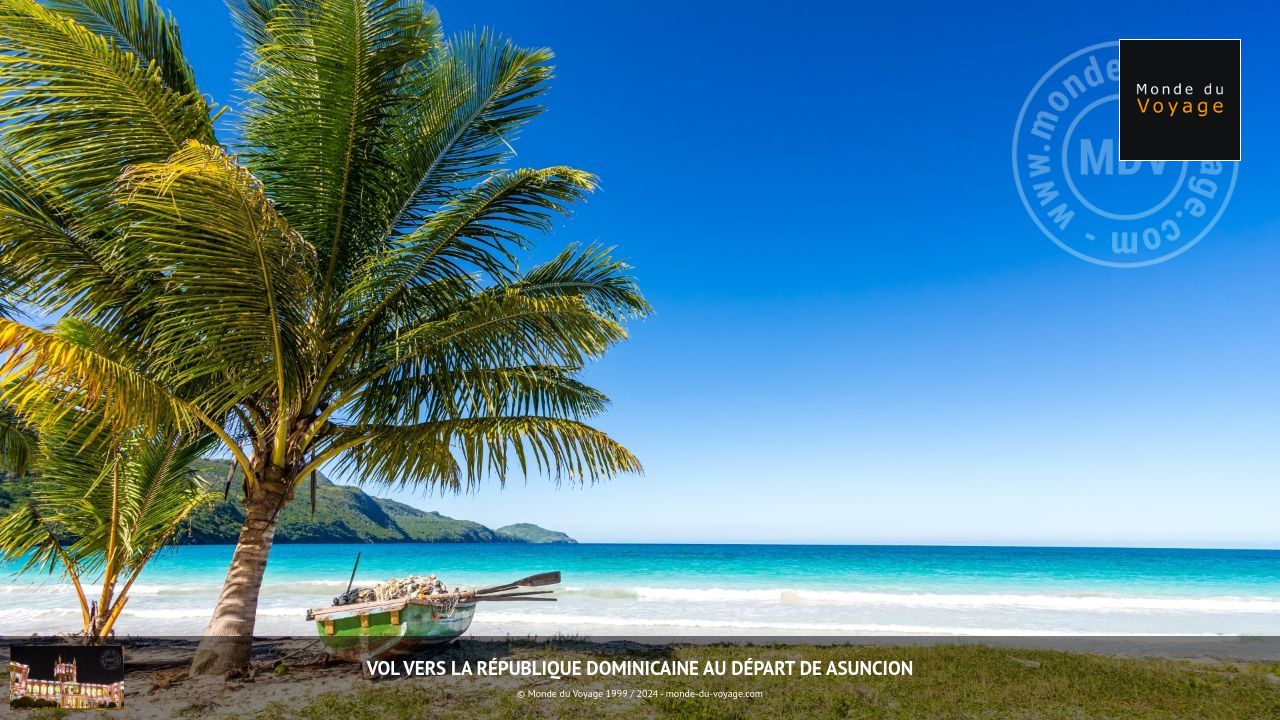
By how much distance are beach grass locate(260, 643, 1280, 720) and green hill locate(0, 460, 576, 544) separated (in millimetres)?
54065

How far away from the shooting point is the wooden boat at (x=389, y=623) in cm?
743

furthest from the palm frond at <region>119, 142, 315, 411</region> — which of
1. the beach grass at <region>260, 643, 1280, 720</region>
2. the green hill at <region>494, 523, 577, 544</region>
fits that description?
the green hill at <region>494, 523, 577, 544</region>

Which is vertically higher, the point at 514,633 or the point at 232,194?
the point at 232,194

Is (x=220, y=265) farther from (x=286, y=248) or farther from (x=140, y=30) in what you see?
(x=140, y=30)

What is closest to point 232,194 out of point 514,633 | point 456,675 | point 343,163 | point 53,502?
point 343,163

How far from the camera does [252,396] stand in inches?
287

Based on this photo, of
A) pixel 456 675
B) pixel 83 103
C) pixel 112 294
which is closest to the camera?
pixel 83 103

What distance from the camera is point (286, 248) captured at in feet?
20.6

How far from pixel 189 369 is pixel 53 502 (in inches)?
112

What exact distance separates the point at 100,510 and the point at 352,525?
8402cm

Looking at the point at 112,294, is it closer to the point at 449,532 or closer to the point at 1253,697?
the point at 1253,697

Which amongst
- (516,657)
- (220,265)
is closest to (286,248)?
(220,265)

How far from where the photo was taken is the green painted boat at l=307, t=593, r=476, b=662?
7.43 metres

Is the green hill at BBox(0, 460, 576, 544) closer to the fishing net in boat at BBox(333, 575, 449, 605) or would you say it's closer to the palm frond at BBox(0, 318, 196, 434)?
the fishing net in boat at BBox(333, 575, 449, 605)
